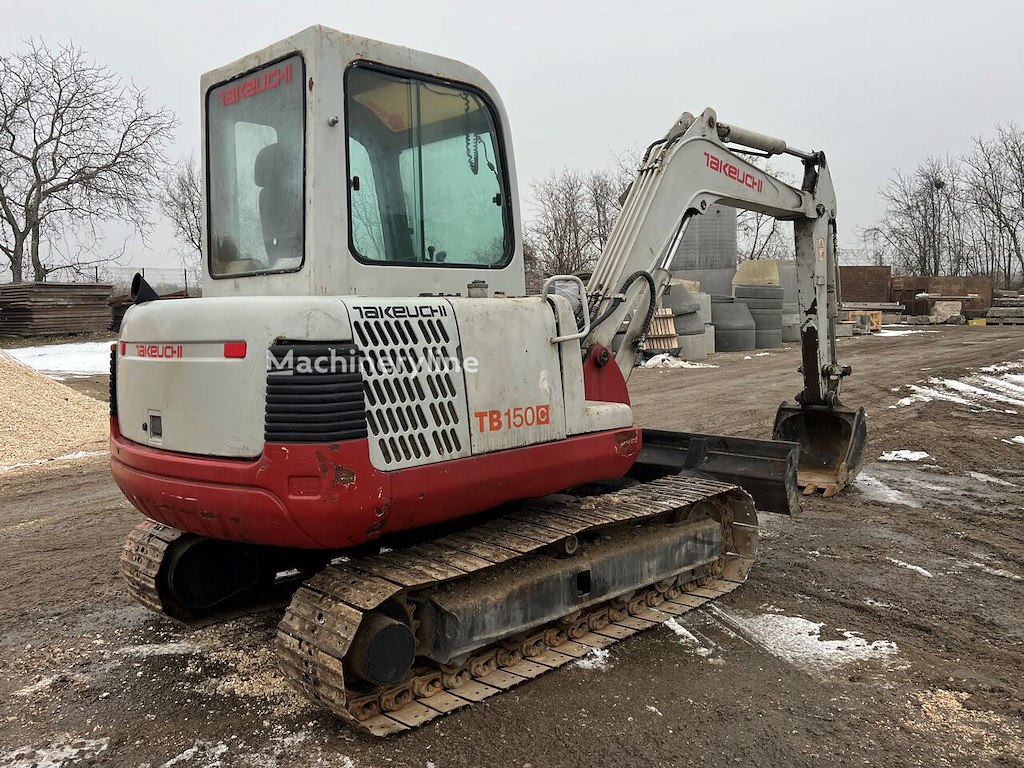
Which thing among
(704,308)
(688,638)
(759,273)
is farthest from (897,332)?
(688,638)

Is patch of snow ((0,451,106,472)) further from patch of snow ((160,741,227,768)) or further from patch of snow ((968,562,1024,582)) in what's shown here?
patch of snow ((968,562,1024,582))

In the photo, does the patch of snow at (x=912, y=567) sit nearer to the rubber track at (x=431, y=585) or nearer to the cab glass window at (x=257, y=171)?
the rubber track at (x=431, y=585)

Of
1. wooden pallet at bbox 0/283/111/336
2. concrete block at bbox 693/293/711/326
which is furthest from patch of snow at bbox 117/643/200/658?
wooden pallet at bbox 0/283/111/336

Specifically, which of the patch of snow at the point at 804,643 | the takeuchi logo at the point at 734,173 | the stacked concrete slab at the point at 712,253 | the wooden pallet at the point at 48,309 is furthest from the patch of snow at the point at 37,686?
the stacked concrete slab at the point at 712,253

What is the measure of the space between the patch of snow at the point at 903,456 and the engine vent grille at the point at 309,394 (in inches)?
274

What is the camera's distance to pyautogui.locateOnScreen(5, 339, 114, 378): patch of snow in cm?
1788

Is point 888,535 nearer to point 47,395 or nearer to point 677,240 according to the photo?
point 677,240

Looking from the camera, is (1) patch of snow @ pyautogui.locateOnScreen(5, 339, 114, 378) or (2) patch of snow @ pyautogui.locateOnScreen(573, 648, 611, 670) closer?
(2) patch of snow @ pyautogui.locateOnScreen(573, 648, 611, 670)

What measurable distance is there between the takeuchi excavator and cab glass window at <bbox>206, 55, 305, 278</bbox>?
0.01m

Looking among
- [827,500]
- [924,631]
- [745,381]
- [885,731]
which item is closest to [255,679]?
[885,731]

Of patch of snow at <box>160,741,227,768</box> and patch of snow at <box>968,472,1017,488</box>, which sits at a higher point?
patch of snow at <box>968,472,1017,488</box>

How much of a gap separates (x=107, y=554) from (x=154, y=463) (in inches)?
111

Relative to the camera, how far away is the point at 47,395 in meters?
11.8

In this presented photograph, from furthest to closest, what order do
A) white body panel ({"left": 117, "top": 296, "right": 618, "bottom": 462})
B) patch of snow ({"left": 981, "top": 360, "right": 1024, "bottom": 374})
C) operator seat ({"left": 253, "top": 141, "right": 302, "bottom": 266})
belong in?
patch of snow ({"left": 981, "top": 360, "right": 1024, "bottom": 374}), operator seat ({"left": 253, "top": 141, "right": 302, "bottom": 266}), white body panel ({"left": 117, "top": 296, "right": 618, "bottom": 462})
